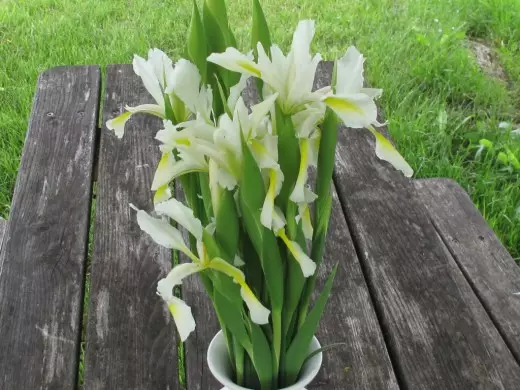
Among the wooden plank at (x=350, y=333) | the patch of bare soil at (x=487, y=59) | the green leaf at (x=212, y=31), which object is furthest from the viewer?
the patch of bare soil at (x=487, y=59)

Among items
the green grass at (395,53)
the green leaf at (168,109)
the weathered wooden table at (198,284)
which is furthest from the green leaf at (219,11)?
the green grass at (395,53)

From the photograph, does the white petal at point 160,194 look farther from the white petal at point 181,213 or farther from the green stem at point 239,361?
the green stem at point 239,361

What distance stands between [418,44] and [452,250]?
1.82 m

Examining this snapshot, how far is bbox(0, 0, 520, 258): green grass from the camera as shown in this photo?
235 cm

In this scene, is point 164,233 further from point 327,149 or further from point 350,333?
point 350,333

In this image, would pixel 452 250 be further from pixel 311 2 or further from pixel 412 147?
pixel 311 2

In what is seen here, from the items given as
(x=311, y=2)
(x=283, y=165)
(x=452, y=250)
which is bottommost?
(x=311, y=2)

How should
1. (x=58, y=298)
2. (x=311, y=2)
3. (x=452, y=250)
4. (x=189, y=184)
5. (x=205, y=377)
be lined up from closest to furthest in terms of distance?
(x=189, y=184) → (x=205, y=377) → (x=58, y=298) → (x=452, y=250) → (x=311, y=2)

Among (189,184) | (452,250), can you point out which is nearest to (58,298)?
(189,184)

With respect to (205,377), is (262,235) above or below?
above

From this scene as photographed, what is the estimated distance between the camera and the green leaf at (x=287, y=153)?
0.65 meters

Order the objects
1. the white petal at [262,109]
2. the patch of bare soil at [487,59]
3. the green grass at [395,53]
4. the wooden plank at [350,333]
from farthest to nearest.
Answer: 1. the patch of bare soil at [487,59]
2. the green grass at [395,53]
3. the wooden plank at [350,333]
4. the white petal at [262,109]

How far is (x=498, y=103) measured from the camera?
2.70 meters

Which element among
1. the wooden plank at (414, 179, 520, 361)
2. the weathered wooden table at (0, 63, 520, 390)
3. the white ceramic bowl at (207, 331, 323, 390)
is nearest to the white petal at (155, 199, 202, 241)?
the white ceramic bowl at (207, 331, 323, 390)
